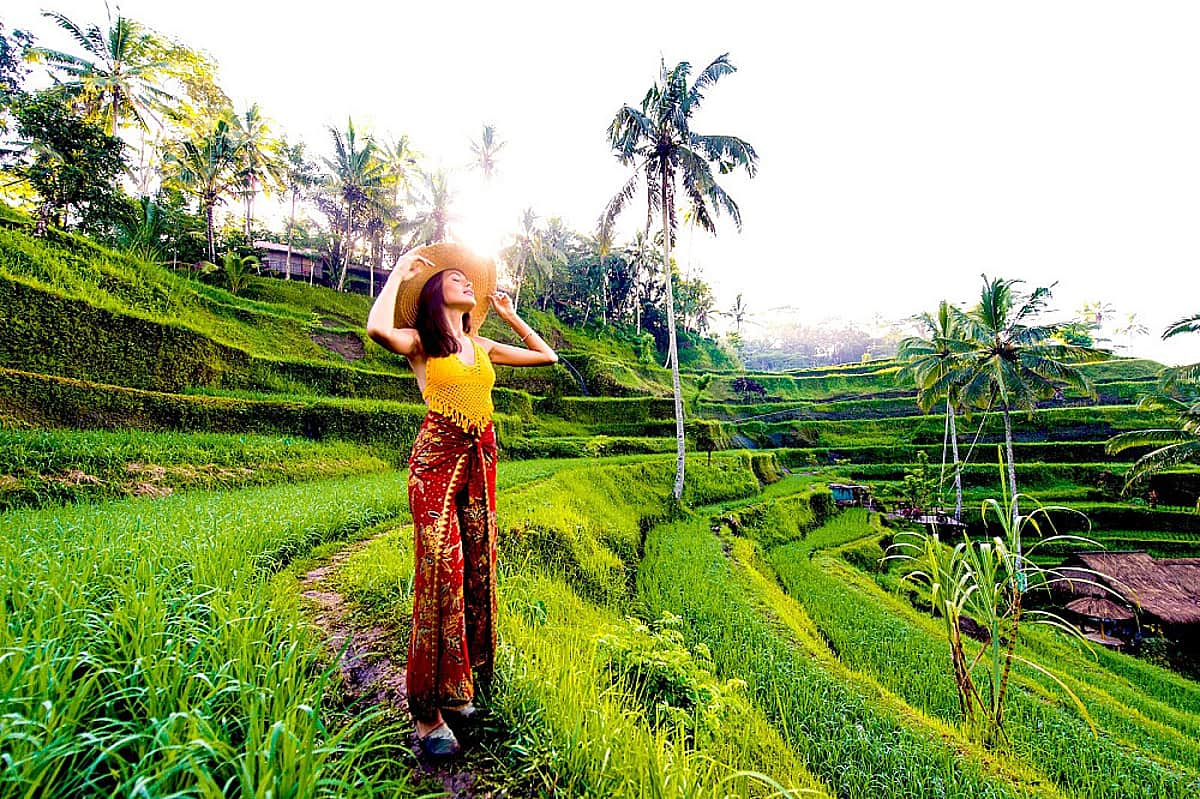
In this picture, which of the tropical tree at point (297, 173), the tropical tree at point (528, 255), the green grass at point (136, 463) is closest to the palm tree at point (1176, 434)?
the green grass at point (136, 463)

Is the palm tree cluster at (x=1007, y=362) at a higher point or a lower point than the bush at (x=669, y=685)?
higher

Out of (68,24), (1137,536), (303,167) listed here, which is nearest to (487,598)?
(1137,536)

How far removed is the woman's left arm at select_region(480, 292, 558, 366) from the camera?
2.56m

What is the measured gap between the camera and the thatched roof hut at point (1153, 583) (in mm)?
10945

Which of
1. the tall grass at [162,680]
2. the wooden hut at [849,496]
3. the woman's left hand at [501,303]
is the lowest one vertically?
the wooden hut at [849,496]

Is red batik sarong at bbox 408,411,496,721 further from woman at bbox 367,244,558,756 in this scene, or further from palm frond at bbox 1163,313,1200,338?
palm frond at bbox 1163,313,1200,338

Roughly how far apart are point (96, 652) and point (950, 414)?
24836 mm

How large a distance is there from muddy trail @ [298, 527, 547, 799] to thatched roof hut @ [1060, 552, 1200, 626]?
554 inches

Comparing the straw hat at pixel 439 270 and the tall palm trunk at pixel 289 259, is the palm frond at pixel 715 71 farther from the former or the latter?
the tall palm trunk at pixel 289 259

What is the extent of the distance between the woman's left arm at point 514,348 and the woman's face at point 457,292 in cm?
20

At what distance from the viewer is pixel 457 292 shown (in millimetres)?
2250

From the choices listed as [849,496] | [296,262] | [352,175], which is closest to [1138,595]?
[849,496]

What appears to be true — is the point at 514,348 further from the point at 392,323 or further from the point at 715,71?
the point at 715,71

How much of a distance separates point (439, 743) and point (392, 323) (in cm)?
161
